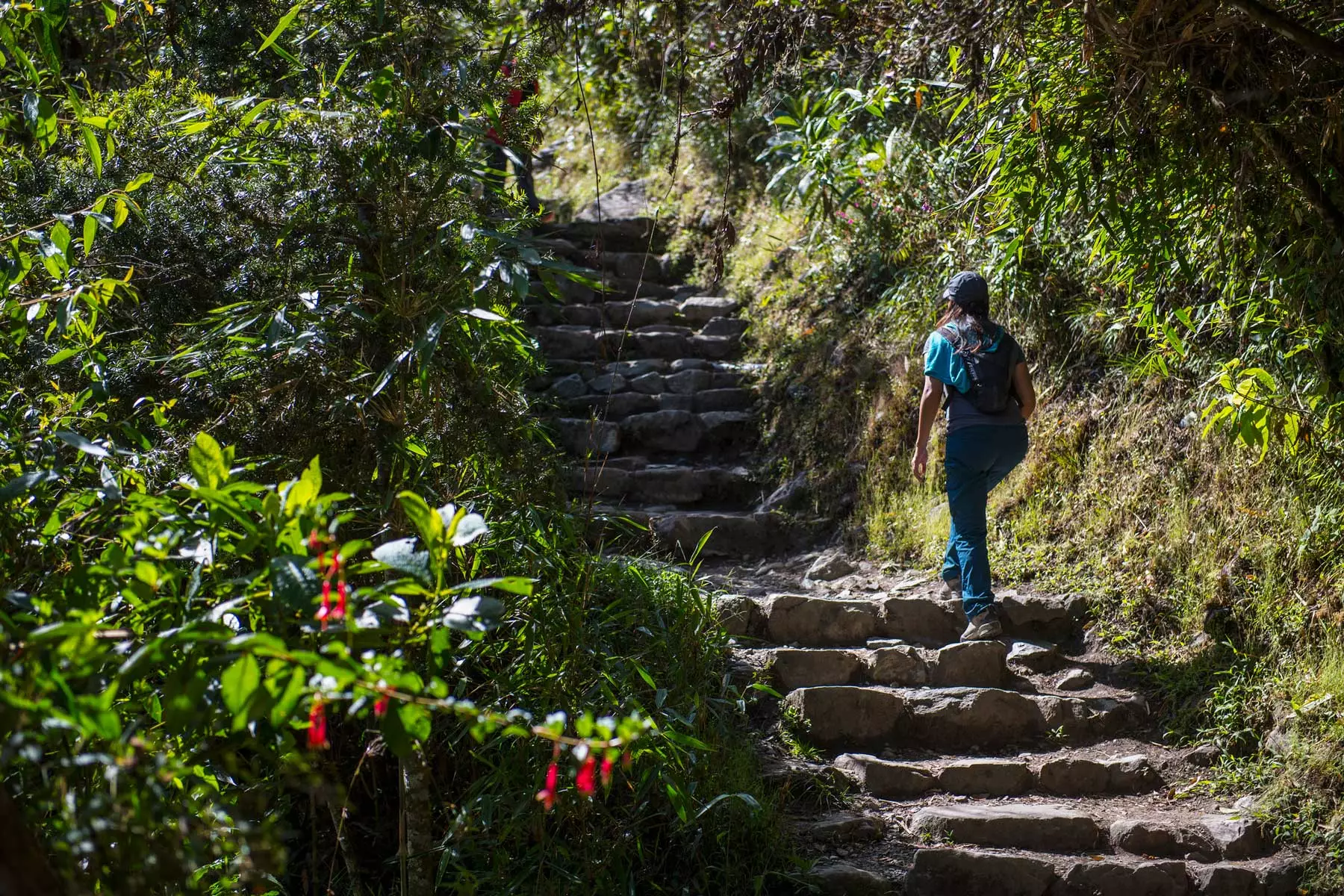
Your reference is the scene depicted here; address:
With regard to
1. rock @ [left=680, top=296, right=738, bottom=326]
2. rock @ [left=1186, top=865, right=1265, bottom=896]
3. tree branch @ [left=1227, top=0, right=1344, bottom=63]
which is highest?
tree branch @ [left=1227, top=0, right=1344, bottom=63]

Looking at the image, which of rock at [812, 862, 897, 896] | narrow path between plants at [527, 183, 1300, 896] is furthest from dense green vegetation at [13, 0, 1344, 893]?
narrow path between plants at [527, 183, 1300, 896]

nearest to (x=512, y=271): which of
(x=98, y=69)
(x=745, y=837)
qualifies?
(x=745, y=837)

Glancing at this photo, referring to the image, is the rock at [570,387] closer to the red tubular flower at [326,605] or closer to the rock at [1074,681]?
the rock at [1074,681]

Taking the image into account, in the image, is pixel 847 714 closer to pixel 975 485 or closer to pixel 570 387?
pixel 975 485

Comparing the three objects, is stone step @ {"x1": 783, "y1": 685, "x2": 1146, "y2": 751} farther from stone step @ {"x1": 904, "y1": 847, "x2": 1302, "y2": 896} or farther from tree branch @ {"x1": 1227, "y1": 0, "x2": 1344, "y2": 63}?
tree branch @ {"x1": 1227, "y1": 0, "x2": 1344, "y2": 63}

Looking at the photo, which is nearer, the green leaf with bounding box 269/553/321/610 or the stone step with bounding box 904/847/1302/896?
the green leaf with bounding box 269/553/321/610

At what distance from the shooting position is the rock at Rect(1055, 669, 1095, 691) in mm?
4793

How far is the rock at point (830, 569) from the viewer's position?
5.94m

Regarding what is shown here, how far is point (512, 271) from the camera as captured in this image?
2.46 metres

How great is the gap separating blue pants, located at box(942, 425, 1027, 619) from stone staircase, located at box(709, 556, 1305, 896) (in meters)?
0.28

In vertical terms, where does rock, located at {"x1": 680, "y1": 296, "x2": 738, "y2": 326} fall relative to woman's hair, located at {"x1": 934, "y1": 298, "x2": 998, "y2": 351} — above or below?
above

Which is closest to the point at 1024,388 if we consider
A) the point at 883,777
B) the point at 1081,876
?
the point at 883,777

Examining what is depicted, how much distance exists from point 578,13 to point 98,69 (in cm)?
256

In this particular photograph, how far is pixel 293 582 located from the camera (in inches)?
51.6
